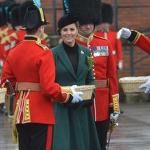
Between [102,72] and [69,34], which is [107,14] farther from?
[69,34]

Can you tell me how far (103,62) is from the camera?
7.34m

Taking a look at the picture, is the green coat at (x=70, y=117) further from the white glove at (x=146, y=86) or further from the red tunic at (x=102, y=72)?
the white glove at (x=146, y=86)

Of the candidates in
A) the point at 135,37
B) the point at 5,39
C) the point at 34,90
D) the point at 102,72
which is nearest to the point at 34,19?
the point at 34,90

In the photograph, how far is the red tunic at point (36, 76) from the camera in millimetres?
6230

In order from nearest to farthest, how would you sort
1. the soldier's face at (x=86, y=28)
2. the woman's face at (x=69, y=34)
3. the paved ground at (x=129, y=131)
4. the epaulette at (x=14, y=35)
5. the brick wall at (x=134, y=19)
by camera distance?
1. the woman's face at (x=69, y=34)
2. the soldier's face at (x=86, y=28)
3. the paved ground at (x=129, y=131)
4. the epaulette at (x=14, y=35)
5. the brick wall at (x=134, y=19)

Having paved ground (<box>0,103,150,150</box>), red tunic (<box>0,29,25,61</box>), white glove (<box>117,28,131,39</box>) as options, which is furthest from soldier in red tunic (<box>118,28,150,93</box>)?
red tunic (<box>0,29,25,61</box>)

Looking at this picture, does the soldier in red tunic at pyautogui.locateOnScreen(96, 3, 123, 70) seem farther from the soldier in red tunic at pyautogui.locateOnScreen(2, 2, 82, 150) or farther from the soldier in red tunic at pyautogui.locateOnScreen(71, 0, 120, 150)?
the soldier in red tunic at pyautogui.locateOnScreen(2, 2, 82, 150)

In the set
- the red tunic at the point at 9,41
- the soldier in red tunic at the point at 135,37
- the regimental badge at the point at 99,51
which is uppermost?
the soldier in red tunic at the point at 135,37

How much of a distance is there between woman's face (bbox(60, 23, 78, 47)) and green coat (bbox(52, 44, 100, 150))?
3.2 inches

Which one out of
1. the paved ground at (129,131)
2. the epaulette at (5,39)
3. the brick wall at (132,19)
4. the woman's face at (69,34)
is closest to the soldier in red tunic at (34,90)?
the woman's face at (69,34)

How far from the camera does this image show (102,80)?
24.2 ft

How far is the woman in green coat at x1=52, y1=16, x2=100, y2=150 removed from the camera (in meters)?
6.40

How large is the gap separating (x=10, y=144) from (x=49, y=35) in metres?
5.90

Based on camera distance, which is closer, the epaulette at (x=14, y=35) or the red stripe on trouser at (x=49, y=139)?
the red stripe on trouser at (x=49, y=139)
